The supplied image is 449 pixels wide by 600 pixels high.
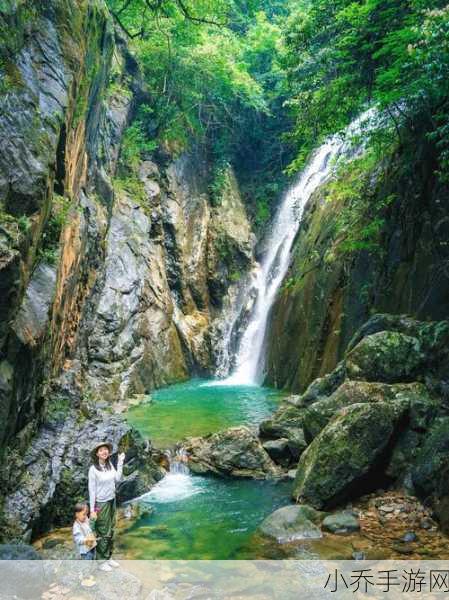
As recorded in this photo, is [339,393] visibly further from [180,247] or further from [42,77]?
[180,247]

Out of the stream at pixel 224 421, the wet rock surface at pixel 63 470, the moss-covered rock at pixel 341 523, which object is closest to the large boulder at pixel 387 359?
the stream at pixel 224 421

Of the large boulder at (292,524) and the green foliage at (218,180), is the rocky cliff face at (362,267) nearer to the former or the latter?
the large boulder at (292,524)

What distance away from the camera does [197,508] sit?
24.8ft

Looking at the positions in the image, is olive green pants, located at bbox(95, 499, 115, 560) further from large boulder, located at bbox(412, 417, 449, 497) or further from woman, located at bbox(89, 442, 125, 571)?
large boulder, located at bbox(412, 417, 449, 497)

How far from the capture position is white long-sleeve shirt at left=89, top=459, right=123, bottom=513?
493 centimetres

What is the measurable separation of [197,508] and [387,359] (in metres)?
4.03

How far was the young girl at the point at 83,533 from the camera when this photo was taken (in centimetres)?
468

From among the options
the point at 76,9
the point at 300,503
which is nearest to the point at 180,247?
the point at 76,9

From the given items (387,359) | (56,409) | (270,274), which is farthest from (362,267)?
(270,274)

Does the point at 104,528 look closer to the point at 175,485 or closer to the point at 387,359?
the point at 175,485

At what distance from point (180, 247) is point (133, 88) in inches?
268

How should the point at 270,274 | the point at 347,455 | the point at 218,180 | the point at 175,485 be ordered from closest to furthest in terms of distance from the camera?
the point at 347,455 → the point at 175,485 → the point at 270,274 → the point at 218,180

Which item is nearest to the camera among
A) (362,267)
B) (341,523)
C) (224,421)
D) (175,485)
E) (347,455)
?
(341,523)

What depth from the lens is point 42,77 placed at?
725 centimetres
